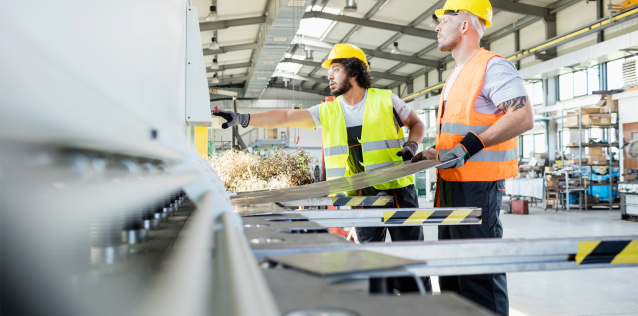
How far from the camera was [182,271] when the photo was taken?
34cm

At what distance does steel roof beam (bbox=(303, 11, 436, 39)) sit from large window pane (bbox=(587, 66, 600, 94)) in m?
4.49

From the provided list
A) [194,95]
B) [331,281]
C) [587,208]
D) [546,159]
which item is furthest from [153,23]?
[546,159]

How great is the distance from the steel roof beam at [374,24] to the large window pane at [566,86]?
13.3 ft

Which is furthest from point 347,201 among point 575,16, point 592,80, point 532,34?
point 532,34

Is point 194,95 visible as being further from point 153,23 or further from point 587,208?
point 587,208

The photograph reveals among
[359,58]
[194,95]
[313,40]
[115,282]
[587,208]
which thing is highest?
[313,40]

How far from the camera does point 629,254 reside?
776 millimetres

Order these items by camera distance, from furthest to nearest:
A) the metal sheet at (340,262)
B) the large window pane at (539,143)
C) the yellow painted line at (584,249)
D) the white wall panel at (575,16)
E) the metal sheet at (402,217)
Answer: the large window pane at (539,143) → the white wall panel at (575,16) → the metal sheet at (402,217) → the yellow painted line at (584,249) → the metal sheet at (340,262)

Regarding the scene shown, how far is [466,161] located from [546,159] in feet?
38.6

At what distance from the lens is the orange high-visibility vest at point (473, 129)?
189 centimetres

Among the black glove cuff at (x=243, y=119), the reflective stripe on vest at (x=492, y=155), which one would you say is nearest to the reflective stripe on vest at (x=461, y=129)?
the reflective stripe on vest at (x=492, y=155)

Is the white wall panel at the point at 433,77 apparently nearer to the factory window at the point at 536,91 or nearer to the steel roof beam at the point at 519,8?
the factory window at the point at 536,91

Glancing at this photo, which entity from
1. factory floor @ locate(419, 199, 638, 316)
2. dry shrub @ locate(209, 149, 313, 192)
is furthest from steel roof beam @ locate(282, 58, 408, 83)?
factory floor @ locate(419, 199, 638, 316)

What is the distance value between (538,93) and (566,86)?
96 centimetres
